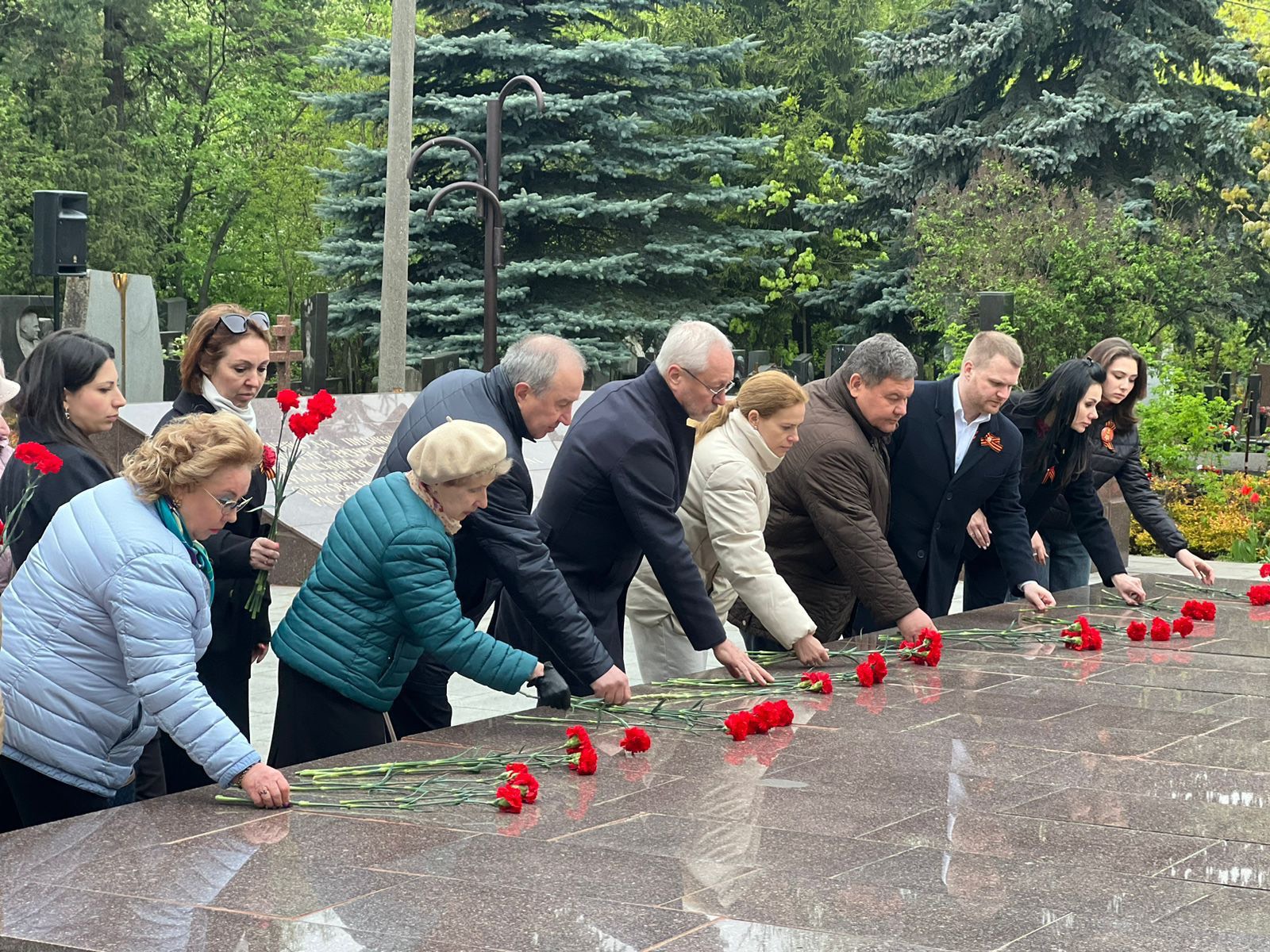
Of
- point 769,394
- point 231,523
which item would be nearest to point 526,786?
point 231,523

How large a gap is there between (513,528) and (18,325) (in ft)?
→ 55.8

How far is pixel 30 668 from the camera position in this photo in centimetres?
398

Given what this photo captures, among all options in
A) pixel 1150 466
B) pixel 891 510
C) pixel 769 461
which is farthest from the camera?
pixel 1150 466

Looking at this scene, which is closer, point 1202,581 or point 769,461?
point 769,461

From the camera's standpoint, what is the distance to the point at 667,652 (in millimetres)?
6141

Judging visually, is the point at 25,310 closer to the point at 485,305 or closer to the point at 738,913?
the point at 485,305

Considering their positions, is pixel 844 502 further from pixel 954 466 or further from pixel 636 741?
pixel 636 741

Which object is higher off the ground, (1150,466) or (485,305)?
(485,305)

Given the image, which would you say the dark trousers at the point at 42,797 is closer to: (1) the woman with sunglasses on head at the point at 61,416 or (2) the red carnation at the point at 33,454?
(2) the red carnation at the point at 33,454

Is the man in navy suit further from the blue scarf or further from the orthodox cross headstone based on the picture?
the orthodox cross headstone

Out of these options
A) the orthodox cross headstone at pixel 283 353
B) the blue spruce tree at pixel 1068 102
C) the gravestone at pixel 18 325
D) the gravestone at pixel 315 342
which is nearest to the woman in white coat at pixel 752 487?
the orthodox cross headstone at pixel 283 353

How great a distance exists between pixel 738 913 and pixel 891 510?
4.03m

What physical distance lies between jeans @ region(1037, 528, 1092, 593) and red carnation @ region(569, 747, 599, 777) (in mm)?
4479

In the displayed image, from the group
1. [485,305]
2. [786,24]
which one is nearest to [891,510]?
[485,305]
